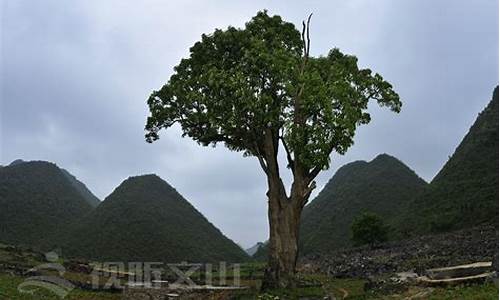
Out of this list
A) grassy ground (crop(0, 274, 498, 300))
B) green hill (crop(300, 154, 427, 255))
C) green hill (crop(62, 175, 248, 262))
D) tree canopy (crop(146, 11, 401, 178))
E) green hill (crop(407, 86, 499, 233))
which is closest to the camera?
grassy ground (crop(0, 274, 498, 300))

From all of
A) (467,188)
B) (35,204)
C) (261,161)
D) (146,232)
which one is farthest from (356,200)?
(261,161)

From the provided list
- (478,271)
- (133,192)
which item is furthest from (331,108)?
(133,192)

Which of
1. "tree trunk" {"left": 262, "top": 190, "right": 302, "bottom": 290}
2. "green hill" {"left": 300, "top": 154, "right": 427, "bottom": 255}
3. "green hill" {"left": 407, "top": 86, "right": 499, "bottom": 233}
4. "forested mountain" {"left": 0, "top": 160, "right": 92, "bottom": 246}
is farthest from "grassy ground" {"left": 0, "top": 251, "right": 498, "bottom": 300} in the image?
"green hill" {"left": 300, "top": 154, "right": 427, "bottom": 255}

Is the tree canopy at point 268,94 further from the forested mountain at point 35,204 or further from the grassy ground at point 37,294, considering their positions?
the forested mountain at point 35,204

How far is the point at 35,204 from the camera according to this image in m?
74.8

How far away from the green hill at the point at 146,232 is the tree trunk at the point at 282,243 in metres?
40.9

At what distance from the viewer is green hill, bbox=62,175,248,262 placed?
199ft

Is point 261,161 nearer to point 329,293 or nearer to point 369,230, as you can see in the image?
point 329,293

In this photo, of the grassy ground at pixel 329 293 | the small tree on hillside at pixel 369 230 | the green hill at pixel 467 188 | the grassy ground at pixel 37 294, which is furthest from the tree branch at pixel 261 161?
the small tree on hillside at pixel 369 230

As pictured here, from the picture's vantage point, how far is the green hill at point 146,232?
60.6 metres

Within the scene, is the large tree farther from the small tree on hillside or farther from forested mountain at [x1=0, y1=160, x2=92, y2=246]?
forested mountain at [x1=0, y1=160, x2=92, y2=246]

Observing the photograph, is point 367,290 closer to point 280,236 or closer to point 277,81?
point 280,236

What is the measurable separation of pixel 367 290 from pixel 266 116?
7.49m

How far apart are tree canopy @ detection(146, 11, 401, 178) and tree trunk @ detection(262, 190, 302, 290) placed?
5.57ft
